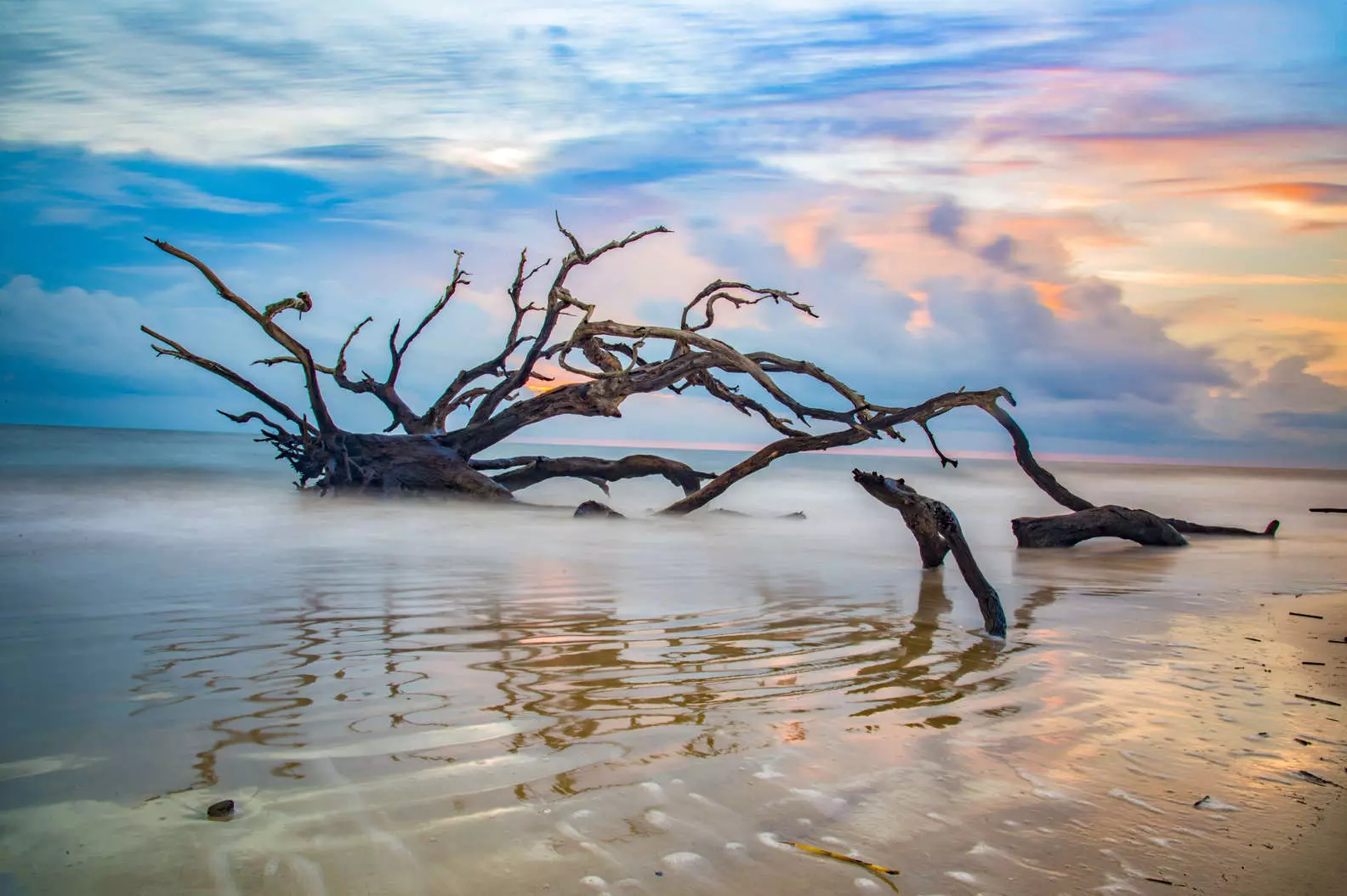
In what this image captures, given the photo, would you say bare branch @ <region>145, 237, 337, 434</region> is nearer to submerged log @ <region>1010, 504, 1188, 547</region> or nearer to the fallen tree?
the fallen tree

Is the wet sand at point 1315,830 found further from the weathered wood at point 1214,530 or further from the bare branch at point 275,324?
the bare branch at point 275,324

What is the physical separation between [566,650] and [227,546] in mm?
4909

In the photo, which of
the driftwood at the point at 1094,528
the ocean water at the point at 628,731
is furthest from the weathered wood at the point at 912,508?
the driftwood at the point at 1094,528

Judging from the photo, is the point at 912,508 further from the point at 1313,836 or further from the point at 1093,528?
the point at 1093,528

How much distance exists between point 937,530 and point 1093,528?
13.9ft

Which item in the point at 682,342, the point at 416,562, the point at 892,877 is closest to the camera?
the point at 892,877

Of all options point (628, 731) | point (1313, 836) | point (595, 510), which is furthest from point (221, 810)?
point (595, 510)

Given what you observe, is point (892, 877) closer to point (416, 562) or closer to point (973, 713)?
point (973, 713)

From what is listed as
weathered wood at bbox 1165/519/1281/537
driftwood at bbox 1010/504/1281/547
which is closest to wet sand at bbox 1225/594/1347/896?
driftwood at bbox 1010/504/1281/547

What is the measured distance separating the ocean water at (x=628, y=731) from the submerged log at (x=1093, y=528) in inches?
110

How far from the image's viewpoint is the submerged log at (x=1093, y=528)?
9406mm

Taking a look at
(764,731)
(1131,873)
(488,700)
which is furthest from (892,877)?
(488,700)

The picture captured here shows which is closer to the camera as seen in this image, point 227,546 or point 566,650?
point 566,650

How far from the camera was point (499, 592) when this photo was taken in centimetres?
547
